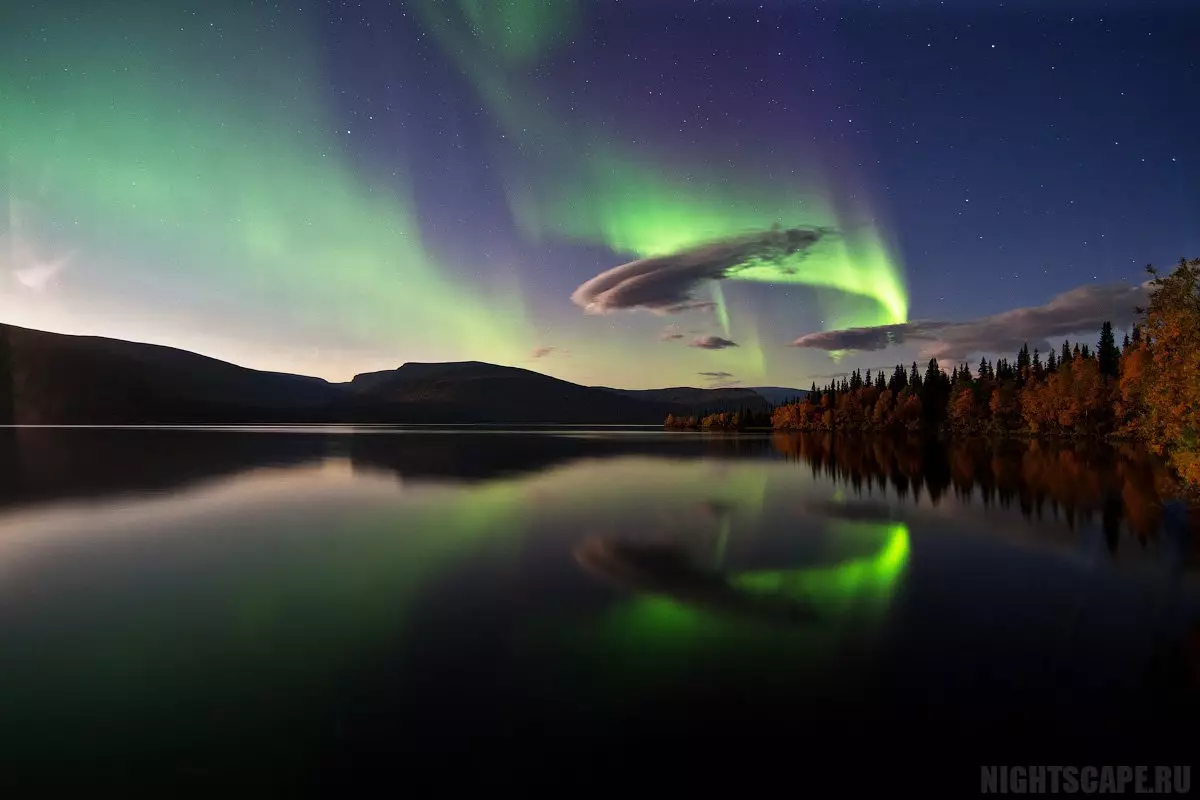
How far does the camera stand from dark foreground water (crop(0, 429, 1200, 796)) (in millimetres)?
9609

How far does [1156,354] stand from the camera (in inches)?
1699

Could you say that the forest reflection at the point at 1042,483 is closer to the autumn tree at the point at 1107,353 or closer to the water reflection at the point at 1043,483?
the water reflection at the point at 1043,483

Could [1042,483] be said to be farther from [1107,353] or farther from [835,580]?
[1107,353]

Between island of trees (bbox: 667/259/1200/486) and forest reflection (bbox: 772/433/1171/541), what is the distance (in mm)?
3657

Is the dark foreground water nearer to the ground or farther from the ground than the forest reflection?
farther from the ground

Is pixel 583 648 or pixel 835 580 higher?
pixel 583 648

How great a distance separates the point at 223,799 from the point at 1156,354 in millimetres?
59567

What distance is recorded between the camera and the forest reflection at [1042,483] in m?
33.2

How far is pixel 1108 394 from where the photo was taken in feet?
385

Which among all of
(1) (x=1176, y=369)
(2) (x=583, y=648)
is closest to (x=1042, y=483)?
(1) (x=1176, y=369)

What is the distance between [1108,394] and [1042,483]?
98014mm

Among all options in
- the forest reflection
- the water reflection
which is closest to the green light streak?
the water reflection

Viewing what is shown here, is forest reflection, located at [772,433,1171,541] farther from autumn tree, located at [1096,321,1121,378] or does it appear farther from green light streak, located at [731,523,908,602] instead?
autumn tree, located at [1096,321,1121,378]

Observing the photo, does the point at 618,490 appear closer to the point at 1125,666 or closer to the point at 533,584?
the point at 533,584
